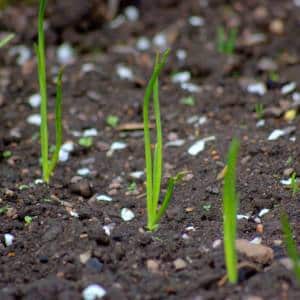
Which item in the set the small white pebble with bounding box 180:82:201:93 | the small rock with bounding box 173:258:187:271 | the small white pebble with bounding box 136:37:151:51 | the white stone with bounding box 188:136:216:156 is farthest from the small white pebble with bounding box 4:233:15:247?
the small white pebble with bounding box 136:37:151:51

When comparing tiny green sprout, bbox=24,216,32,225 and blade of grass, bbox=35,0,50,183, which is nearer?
tiny green sprout, bbox=24,216,32,225

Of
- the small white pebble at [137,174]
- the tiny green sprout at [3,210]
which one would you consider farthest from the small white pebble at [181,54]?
the tiny green sprout at [3,210]

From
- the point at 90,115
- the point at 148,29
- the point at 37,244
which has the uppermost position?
the point at 148,29

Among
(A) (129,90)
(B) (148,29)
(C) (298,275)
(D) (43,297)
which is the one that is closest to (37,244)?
(D) (43,297)

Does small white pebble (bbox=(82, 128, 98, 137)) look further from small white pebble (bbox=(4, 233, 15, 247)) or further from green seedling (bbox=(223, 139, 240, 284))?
green seedling (bbox=(223, 139, 240, 284))

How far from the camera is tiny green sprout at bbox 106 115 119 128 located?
256cm

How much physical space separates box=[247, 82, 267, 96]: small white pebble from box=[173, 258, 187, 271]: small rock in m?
1.15

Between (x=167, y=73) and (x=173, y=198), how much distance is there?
945mm

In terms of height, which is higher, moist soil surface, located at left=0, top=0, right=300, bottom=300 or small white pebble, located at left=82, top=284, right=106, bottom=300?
moist soil surface, located at left=0, top=0, right=300, bottom=300

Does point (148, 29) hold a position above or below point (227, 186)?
above

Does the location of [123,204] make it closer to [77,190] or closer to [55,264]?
[77,190]

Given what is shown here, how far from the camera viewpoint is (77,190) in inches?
83.1

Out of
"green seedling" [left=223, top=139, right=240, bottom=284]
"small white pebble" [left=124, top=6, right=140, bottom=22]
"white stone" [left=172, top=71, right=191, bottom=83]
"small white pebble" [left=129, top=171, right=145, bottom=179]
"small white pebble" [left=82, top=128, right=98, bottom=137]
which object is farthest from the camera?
"small white pebble" [left=124, top=6, right=140, bottom=22]

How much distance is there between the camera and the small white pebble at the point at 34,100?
271cm
